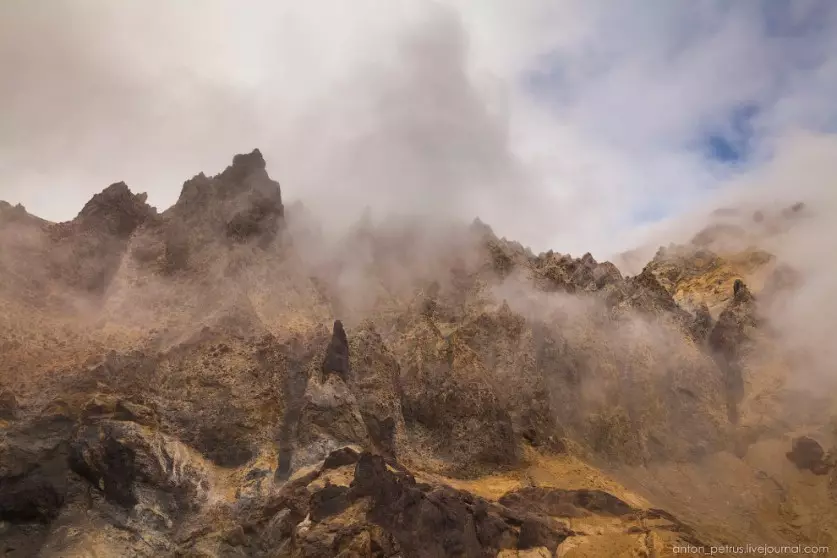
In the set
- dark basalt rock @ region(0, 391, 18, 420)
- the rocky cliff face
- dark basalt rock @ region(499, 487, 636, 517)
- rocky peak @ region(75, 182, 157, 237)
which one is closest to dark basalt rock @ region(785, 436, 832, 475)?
the rocky cliff face

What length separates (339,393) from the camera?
33469 millimetres

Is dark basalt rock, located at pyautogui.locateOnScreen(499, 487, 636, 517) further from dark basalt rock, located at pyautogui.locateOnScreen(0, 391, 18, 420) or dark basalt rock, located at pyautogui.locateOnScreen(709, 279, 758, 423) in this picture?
dark basalt rock, located at pyautogui.locateOnScreen(0, 391, 18, 420)

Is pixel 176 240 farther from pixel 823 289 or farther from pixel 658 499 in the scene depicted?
pixel 823 289

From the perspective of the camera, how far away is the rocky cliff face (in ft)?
91.8

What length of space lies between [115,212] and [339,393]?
72.0 ft

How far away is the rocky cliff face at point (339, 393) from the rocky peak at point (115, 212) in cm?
15

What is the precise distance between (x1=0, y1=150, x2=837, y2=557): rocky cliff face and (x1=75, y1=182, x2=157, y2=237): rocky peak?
150 mm

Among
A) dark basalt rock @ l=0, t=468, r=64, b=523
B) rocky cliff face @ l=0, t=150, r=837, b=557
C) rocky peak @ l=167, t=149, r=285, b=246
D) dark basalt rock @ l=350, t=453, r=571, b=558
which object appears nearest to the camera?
dark basalt rock @ l=350, t=453, r=571, b=558

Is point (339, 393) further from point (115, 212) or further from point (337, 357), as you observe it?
point (115, 212)

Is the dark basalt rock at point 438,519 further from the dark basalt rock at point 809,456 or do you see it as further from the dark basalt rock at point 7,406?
the dark basalt rock at point 809,456

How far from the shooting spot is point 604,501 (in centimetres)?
3297

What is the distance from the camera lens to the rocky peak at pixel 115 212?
1619 inches

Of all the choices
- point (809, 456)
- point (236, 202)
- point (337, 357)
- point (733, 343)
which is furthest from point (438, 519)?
point (733, 343)

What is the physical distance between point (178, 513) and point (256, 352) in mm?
9888
